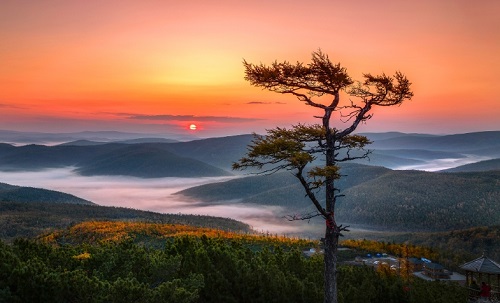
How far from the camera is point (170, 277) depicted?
24359 millimetres

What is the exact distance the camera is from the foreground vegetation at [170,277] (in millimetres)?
18156

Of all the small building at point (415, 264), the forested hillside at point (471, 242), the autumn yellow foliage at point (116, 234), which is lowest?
the forested hillside at point (471, 242)

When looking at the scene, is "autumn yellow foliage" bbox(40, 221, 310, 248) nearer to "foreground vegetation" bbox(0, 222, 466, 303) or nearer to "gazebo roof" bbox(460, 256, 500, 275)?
"gazebo roof" bbox(460, 256, 500, 275)

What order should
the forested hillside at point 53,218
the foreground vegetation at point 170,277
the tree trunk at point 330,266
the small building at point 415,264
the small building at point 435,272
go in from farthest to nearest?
the forested hillside at point 53,218 < the small building at point 415,264 < the small building at point 435,272 < the tree trunk at point 330,266 < the foreground vegetation at point 170,277

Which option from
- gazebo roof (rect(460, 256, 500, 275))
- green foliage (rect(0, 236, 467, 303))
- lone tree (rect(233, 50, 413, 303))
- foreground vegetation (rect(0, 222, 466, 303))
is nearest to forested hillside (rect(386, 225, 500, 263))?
gazebo roof (rect(460, 256, 500, 275))

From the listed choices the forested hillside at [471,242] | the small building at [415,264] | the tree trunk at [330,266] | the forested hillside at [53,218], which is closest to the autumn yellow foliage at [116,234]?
the forested hillside at [53,218]

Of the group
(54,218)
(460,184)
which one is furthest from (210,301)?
(460,184)

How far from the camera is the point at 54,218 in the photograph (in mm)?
120188

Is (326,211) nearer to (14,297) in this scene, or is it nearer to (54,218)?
(14,297)

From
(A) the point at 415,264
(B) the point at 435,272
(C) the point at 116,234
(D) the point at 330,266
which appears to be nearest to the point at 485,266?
(B) the point at 435,272

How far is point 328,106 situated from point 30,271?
1500cm

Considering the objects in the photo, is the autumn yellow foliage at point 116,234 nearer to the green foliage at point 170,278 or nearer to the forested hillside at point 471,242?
the forested hillside at point 471,242

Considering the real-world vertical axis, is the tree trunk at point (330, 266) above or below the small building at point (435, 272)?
above

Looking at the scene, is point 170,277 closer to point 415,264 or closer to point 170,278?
point 170,278
